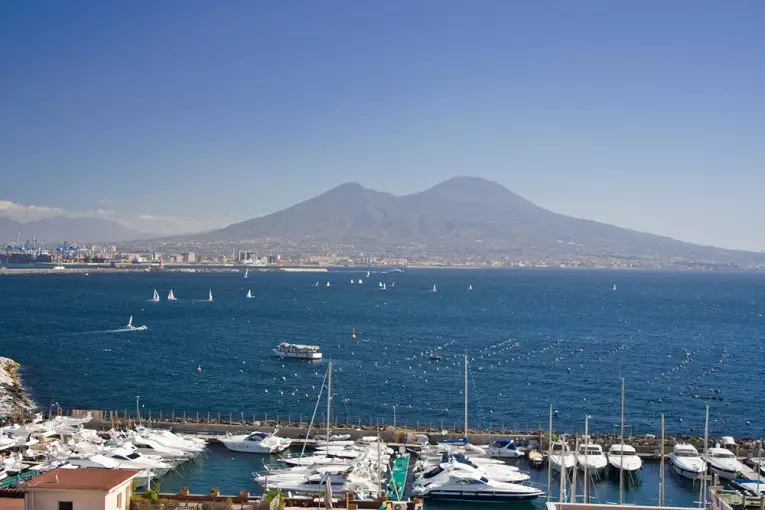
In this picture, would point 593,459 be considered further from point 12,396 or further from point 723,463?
point 12,396

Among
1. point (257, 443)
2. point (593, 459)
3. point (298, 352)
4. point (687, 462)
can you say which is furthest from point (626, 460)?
point (298, 352)

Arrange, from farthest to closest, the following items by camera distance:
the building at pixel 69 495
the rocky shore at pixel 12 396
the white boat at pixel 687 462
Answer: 1. the rocky shore at pixel 12 396
2. the white boat at pixel 687 462
3. the building at pixel 69 495

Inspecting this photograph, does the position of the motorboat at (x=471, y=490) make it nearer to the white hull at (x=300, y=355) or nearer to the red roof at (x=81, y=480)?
the red roof at (x=81, y=480)

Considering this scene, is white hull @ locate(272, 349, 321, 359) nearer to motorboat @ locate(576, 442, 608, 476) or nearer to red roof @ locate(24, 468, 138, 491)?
motorboat @ locate(576, 442, 608, 476)

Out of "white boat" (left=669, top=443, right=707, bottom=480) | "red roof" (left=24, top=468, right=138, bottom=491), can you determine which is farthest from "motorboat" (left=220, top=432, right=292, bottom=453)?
"red roof" (left=24, top=468, right=138, bottom=491)

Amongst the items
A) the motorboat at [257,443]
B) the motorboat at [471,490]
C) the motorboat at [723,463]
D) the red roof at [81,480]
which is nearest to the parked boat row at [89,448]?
the motorboat at [257,443]

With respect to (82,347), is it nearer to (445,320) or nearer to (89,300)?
(445,320)
